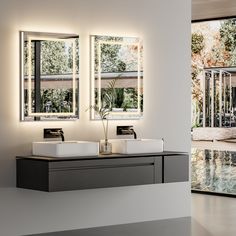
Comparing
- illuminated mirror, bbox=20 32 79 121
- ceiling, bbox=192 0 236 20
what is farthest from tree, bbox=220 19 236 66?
illuminated mirror, bbox=20 32 79 121

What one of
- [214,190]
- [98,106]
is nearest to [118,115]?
[98,106]

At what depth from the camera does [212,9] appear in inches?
337

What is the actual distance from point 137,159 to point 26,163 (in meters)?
1.09

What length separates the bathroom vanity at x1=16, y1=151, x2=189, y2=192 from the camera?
19.5ft

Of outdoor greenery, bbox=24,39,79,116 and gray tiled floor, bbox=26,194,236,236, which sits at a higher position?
outdoor greenery, bbox=24,39,79,116

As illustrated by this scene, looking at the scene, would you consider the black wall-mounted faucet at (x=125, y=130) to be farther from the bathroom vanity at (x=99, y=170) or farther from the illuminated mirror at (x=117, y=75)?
the bathroom vanity at (x=99, y=170)

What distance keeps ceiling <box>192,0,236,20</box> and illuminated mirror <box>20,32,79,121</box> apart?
2179mm

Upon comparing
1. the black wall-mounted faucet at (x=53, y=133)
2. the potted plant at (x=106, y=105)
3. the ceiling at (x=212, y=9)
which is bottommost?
the black wall-mounted faucet at (x=53, y=133)

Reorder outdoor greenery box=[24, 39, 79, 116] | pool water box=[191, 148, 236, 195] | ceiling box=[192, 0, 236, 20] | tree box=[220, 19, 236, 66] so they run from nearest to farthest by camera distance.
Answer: outdoor greenery box=[24, 39, 79, 116], ceiling box=[192, 0, 236, 20], tree box=[220, 19, 236, 66], pool water box=[191, 148, 236, 195]

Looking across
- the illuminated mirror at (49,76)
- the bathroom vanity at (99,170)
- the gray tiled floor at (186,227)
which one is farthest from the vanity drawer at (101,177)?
the illuminated mirror at (49,76)

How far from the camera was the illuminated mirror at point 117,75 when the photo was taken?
682cm

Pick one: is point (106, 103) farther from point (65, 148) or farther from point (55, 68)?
point (65, 148)

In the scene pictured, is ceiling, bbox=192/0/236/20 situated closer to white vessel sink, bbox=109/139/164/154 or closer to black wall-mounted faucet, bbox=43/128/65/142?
white vessel sink, bbox=109/139/164/154

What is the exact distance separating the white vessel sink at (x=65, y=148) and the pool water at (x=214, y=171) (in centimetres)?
318
